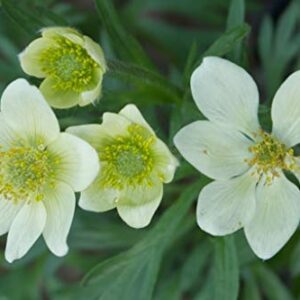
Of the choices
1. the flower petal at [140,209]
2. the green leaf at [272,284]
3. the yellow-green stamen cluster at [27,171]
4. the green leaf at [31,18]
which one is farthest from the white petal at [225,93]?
the green leaf at [272,284]

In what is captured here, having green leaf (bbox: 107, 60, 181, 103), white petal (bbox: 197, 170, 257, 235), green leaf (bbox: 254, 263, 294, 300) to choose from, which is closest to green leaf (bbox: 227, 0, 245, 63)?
green leaf (bbox: 107, 60, 181, 103)

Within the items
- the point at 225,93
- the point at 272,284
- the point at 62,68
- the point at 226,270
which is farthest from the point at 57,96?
the point at 272,284

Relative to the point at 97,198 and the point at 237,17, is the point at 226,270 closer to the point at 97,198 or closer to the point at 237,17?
the point at 97,198

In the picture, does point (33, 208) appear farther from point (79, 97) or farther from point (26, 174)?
point (79, 97)

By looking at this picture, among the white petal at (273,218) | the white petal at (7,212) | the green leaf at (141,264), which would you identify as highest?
the white petal at (273,218)

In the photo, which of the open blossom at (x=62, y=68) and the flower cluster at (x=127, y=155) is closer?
the flower cluster at (x=127, y=155)

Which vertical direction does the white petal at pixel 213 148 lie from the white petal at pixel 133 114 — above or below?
below

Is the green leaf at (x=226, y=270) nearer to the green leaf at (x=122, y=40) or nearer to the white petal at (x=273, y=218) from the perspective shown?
the white petal at (x=273, y=218)
